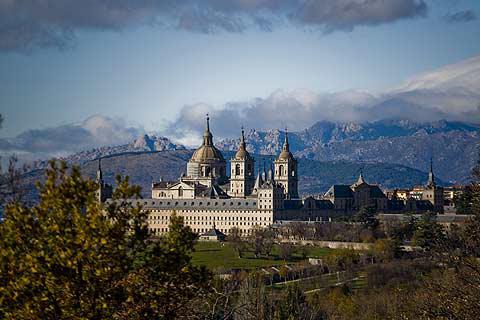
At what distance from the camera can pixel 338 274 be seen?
262 feet

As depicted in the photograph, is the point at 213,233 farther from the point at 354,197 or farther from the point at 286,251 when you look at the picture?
the point at 286,251

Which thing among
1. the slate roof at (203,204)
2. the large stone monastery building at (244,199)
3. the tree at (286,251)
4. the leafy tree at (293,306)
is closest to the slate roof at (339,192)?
the large stone monastery building at (244,199)

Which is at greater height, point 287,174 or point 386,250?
point 287,174

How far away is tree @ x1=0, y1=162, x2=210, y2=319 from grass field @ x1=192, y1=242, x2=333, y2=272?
59839mm

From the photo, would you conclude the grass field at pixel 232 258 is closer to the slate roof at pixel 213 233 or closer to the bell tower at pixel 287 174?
the slate roof at pixel 213 233

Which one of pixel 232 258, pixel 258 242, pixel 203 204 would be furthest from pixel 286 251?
pixel 203 204

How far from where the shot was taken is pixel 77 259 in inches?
722

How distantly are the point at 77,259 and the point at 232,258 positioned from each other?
77.5 m

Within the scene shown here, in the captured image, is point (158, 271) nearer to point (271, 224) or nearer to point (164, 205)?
point (271, 224)

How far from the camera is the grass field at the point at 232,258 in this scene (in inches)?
3438

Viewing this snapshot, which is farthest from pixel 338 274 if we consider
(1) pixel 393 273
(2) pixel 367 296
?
(2) pixel 367 296

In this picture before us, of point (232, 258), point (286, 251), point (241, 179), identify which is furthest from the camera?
point (241, 179)

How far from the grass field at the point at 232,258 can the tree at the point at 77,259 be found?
59839mm

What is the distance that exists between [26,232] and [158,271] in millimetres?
2910
